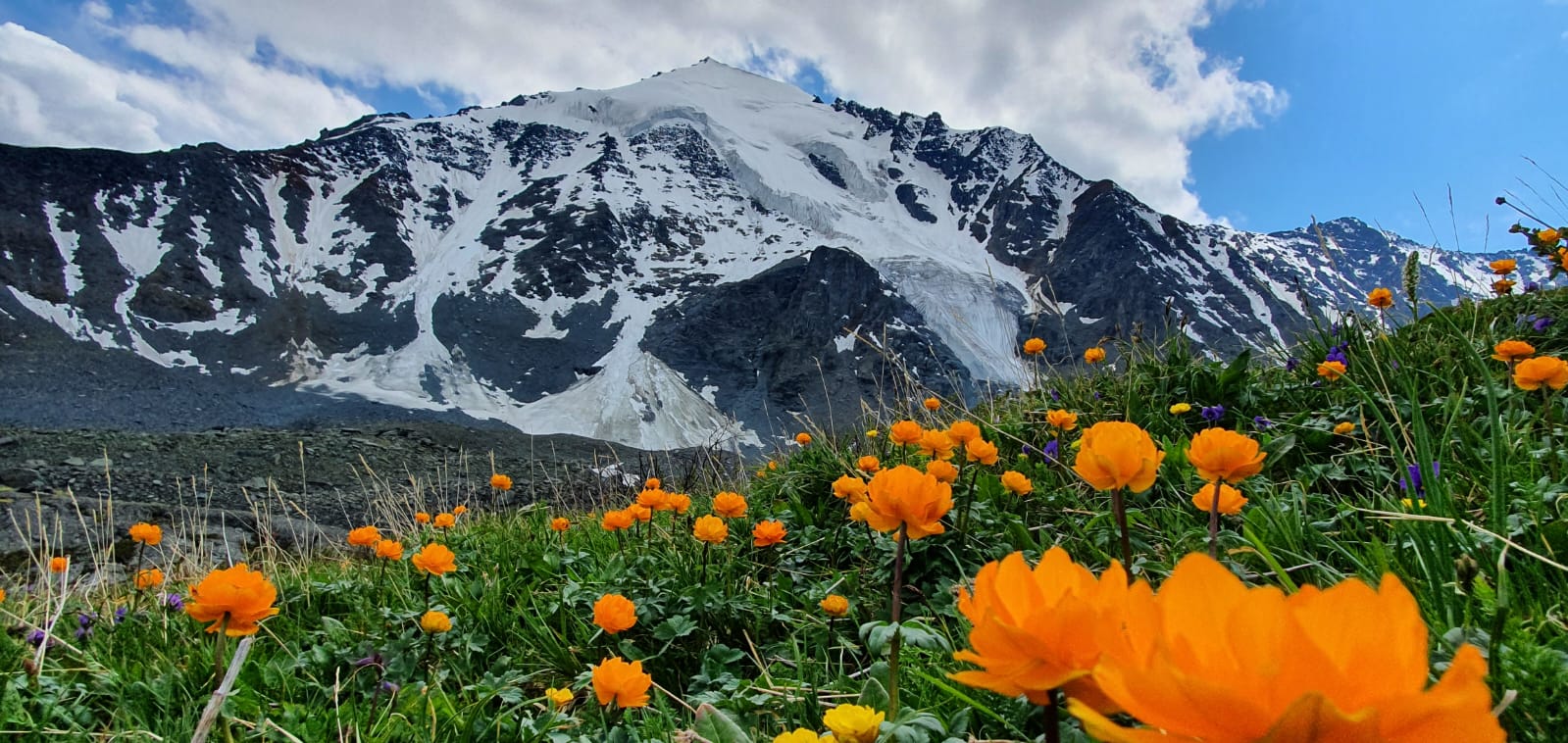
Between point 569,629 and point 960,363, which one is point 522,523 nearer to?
point 569,629

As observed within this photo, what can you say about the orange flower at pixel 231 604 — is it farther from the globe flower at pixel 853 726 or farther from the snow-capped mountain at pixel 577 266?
the snow-capped mountain at pixel 577 266

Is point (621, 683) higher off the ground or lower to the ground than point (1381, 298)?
lower

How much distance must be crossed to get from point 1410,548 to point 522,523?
3089 millimetres

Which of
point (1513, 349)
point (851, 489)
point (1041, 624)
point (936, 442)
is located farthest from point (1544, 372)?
point (1041, 624)

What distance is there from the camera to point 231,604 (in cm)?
116

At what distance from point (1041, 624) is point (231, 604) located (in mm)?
1316

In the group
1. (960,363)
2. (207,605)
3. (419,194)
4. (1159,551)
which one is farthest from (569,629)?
(419,194)

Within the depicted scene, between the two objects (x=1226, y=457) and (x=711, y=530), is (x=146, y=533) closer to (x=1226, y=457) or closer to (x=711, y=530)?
(x=711, y=530)

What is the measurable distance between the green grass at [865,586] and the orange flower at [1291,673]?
56cm

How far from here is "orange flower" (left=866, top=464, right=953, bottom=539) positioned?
103 centimetres

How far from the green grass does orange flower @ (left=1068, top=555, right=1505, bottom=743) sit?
0.56 meters

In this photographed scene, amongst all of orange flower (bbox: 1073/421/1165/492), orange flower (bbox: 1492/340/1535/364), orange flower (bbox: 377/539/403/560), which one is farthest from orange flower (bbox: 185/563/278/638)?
orange flower (bbox: 1492/340/1535/364)

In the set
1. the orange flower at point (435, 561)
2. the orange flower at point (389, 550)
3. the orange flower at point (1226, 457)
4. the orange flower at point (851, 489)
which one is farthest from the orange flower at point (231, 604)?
the orange flower at point (1226, 457)

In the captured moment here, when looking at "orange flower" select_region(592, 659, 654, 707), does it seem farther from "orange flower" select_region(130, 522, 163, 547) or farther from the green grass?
"orange flower" select_region(130, 522, 163, 547)
